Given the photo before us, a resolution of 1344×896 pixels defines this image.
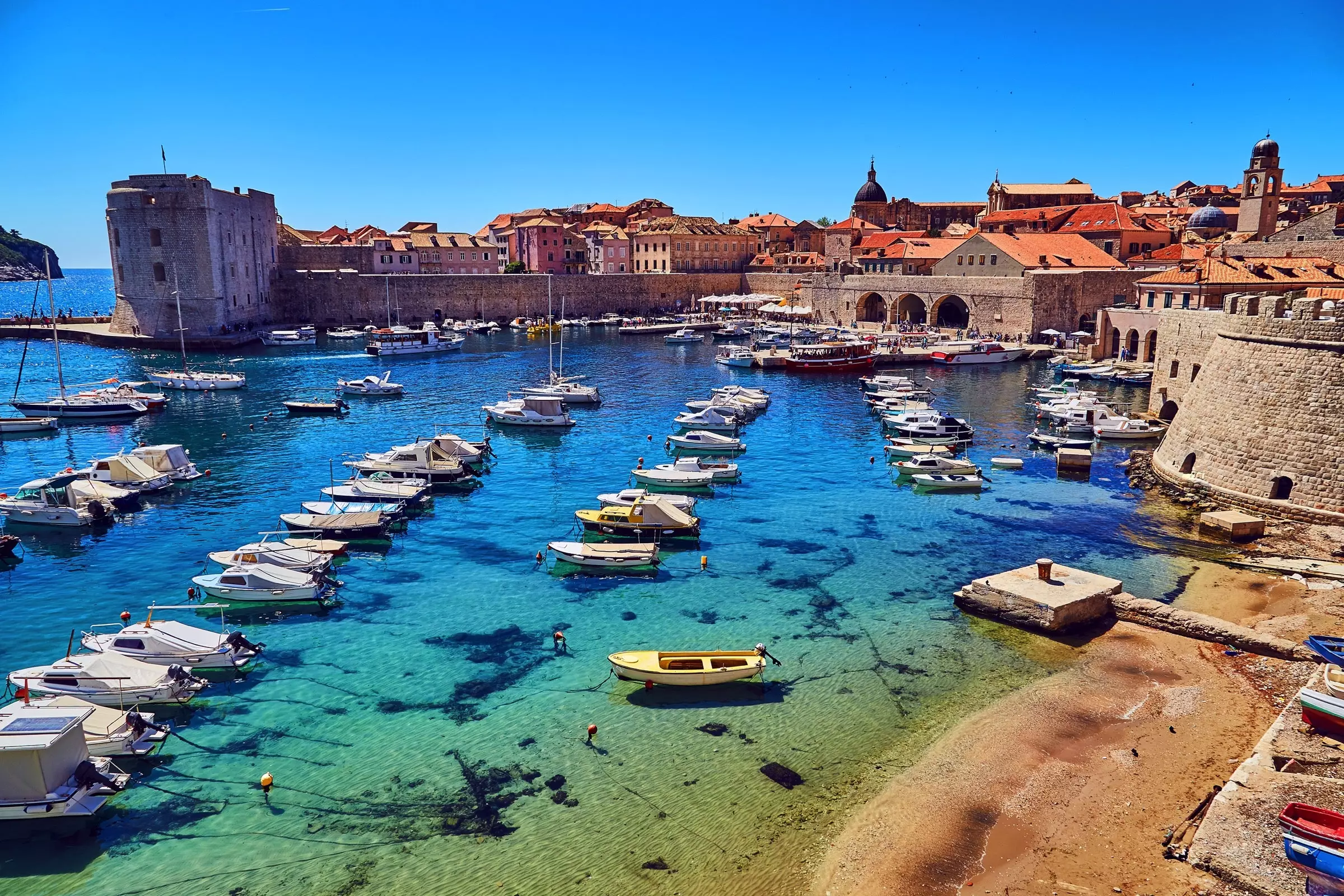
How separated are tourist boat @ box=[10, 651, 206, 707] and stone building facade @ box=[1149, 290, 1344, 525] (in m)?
27.6

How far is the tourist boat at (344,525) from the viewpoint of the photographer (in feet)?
85.3

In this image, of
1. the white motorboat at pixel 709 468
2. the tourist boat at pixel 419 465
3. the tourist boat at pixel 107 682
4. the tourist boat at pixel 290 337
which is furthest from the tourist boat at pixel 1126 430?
the tourist boat at pixel 290 337

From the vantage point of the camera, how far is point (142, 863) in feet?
40.8

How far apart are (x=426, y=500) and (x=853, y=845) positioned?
20881mm

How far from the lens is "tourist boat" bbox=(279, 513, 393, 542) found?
2598cm

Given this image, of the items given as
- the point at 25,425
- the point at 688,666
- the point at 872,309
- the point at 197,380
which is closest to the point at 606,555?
the point at 688,666

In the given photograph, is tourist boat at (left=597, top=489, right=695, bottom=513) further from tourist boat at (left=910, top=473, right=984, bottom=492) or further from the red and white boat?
the red and white boat

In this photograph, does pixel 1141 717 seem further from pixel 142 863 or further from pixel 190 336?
pixel 190 336

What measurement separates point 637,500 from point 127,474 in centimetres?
1845

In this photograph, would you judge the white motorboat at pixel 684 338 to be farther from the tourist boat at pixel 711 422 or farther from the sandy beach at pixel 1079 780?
the sandy beach at pixel 1079 780

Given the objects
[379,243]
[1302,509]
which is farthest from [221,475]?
[379,243]

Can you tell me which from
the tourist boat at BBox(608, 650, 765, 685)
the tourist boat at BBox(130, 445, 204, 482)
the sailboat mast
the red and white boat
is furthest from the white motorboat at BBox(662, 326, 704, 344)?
the tourist boat at BBox(608, 650, 765, 685)

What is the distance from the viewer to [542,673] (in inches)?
705

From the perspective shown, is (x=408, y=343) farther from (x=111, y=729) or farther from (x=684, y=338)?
(x=111, y=729)
